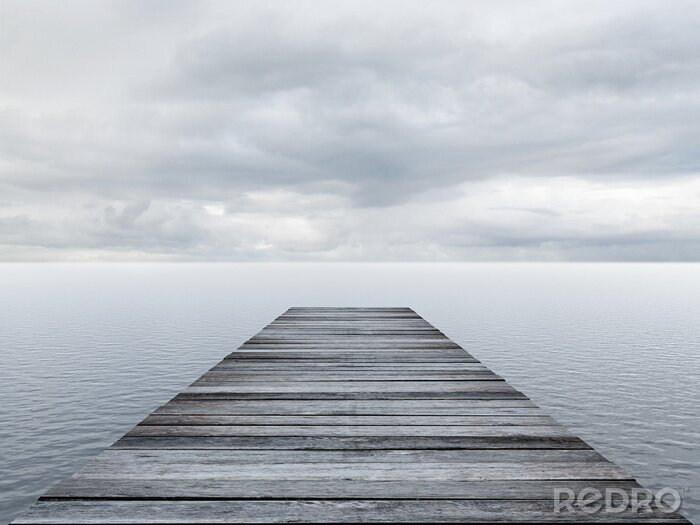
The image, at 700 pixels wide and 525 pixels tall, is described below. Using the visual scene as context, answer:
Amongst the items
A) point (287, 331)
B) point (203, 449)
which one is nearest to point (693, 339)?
point (287, 331)

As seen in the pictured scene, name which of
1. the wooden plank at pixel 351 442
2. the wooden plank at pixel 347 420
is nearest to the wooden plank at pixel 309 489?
the wooden plank at pixel 351 442

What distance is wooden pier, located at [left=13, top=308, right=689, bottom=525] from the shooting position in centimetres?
330

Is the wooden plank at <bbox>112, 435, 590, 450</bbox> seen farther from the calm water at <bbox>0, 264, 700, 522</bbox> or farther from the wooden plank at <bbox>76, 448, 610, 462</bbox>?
the calm water at <bbox>0, 264, 700, 522</bbox>

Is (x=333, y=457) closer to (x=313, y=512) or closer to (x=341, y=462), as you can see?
(x=341, y=462)

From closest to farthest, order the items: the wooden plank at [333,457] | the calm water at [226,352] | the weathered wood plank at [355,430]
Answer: the wooden plank at [333,457]
the weathered wood plank at [355,430]
the calm water at [226,352]

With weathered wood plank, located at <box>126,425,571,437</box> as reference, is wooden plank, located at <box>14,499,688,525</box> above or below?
below

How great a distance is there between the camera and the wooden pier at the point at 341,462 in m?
3.30

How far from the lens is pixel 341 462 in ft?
13.4

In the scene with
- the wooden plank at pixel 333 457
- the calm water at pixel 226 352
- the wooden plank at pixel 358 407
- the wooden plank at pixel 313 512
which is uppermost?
the wooden plank at pixel 358 407

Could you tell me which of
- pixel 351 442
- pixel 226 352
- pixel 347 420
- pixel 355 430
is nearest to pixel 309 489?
pixel 351 442

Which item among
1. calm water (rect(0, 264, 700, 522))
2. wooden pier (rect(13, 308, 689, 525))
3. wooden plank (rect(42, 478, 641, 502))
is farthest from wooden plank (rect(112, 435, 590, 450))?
calm water (rect(0, 264, 700, 522))

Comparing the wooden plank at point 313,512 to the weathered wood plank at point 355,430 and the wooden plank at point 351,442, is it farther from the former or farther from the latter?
the weathered wood plank at point 355,430

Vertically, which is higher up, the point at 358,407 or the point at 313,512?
the point at 358,407

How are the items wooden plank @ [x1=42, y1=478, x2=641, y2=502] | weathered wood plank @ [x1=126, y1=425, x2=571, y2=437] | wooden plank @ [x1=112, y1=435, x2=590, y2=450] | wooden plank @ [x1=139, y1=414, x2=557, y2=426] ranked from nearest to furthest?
wooden plank @ [x1=42, y1=478, x2=641, y2=502] → wooden plank @ [x1=112, y1=435, x2=590, y2=450] → weathered wood plank @ [x1=126, y1=425, x2=571, y2=437] → wooden plank @ [x1=139, y1=414, x2=557, y2=426]
